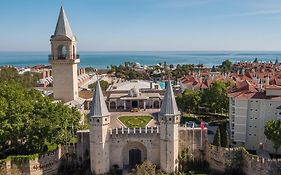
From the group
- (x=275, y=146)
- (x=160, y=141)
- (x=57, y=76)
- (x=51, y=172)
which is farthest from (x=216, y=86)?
(x=51, y=172)

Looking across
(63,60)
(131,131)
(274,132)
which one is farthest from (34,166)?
(274,132)

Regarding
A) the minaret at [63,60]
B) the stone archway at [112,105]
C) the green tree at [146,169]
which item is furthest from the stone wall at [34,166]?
the stone archway at [112,105]

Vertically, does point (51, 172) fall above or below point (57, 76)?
below

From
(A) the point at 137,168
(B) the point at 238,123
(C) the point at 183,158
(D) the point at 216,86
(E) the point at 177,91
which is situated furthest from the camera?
(E) the point at 177,91

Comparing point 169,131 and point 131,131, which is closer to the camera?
point 169,131

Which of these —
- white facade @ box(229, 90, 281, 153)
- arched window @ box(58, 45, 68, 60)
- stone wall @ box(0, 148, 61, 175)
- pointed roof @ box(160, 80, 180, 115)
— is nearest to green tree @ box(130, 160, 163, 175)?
pointed roof @ box(160, 80, 180, 115)

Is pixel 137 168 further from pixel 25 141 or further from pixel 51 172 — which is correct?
pixel 25 141

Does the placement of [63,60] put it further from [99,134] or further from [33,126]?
[99,134]
